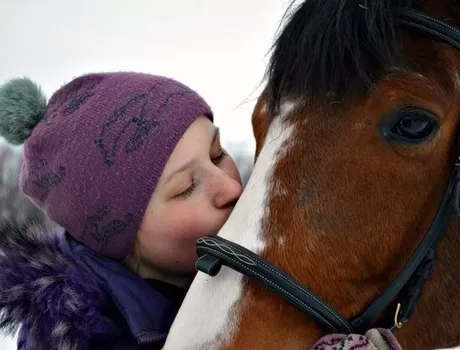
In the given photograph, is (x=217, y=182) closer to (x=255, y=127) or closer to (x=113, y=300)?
(x=255, y=127)

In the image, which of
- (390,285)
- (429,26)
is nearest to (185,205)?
(390,285)

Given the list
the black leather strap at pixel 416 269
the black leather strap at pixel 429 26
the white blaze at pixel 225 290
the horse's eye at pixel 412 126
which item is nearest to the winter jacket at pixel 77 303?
the white blaze at pixel 225 290

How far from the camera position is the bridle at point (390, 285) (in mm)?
879

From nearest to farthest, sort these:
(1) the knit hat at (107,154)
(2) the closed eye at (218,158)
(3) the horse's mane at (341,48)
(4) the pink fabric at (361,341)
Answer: (4) the pink fabric at (361,341) → (3) the horse's mane at (341,48) → (1) the knit hat at (107,154) → (2) the closed eye at (218,158)

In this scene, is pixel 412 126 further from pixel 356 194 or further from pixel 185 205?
pixel 185 205

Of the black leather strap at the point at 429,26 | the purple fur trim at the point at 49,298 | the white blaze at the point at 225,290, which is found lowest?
the purple fur trim at the point at 49,298

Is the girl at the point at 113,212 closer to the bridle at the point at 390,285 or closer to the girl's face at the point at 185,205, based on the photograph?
the girl's face at the point at 185,205

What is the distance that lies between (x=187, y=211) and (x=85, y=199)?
19 centimetres

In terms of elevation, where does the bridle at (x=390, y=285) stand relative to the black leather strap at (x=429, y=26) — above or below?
below

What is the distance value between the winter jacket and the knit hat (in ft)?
0.20

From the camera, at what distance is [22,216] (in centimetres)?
134

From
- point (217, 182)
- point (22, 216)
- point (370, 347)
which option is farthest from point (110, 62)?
point (370, 347)

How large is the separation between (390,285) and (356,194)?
0.54 feet

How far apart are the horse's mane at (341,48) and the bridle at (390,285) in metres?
0.06
